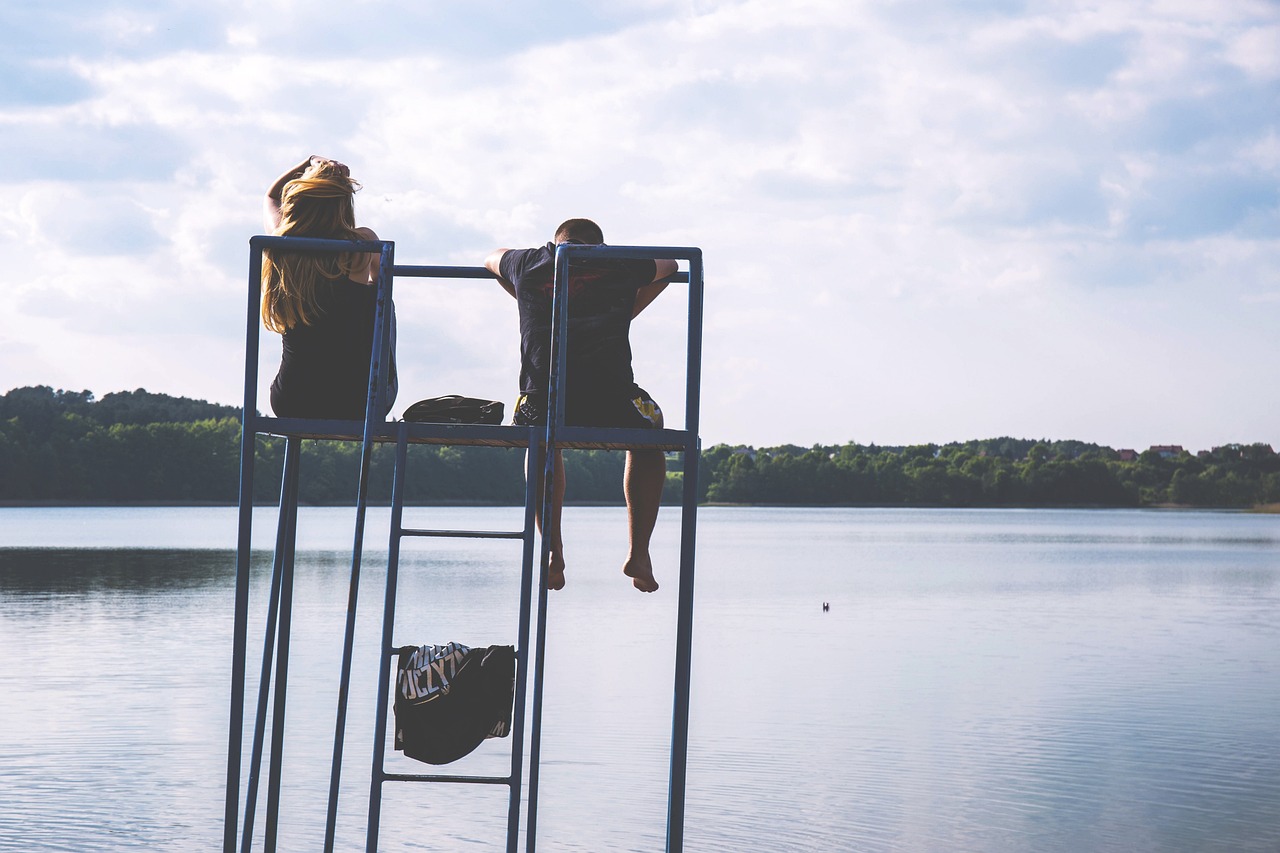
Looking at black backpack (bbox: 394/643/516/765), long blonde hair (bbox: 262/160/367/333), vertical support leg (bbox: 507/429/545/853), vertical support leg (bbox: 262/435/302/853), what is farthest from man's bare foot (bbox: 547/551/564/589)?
long blonde hair (bbox: 262/160/367/333)

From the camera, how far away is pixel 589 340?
5539mm

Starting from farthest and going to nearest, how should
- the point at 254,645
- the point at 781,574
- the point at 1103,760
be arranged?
the point at 781,574 < the point at 254,645 < the point at 1103,760

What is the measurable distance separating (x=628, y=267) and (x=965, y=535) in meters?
71.0

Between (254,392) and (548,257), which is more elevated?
(548,257)

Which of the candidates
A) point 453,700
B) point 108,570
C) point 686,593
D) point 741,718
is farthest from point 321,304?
point 108,570

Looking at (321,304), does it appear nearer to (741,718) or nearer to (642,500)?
(642,500)

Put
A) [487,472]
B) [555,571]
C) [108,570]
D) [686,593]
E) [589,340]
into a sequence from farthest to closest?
1. [487,472]
2. [108,570]
3. [555,571]
4. [589,340]
5. [686,593]

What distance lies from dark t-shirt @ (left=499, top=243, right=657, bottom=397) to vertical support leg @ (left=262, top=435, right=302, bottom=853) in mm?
1013

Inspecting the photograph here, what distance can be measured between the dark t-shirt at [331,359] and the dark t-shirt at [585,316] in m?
0.55

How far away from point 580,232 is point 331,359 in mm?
1043

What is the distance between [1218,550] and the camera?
56.8 m

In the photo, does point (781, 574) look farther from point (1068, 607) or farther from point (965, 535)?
point (965, 535)

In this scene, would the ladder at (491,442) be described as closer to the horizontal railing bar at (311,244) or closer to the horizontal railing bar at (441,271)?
the horizontal railing bar at (311,244)

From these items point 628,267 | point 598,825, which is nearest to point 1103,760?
point 598,825
